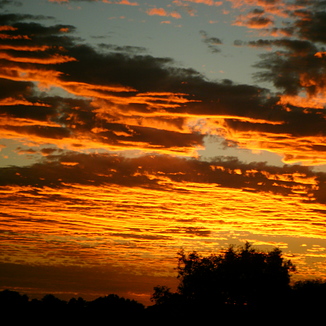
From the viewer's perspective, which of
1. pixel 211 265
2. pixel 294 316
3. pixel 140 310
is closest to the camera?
pixel 294 316

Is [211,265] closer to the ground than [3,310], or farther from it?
farther from it

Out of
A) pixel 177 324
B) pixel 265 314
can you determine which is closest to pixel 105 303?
pixel 177 324

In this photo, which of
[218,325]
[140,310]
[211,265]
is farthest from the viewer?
[140,310]

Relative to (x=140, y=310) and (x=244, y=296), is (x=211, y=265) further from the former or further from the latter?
(x=140, y=310)

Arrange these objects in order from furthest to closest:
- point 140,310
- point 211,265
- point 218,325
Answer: point 140,310 → point 211,265 → point 218,325

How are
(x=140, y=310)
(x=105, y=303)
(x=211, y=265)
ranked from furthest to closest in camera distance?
(x=105, y=303) → (x=140, y=310) → (x=211, y=265)

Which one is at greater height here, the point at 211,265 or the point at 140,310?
the point at 211,265

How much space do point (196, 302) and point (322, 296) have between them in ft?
49.4

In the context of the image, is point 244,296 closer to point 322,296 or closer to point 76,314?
point 322,296

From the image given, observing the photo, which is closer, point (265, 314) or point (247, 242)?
point (265, 314)

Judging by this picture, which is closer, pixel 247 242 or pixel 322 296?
pixel 322 296

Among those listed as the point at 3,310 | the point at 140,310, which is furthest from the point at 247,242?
the point at 3,310

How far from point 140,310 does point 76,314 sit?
1277cm

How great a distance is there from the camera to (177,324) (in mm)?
63688
